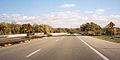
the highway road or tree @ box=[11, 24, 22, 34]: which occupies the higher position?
tree @ box=[11, 24, 22, 34]

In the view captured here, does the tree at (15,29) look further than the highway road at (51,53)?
Yes

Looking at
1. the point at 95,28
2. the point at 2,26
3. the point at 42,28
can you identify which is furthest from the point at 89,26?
the point at 2,26

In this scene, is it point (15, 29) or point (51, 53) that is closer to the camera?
point (51, 53)

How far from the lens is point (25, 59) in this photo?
1138 centimetres

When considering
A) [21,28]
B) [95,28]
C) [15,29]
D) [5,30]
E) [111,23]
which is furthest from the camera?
[95,28]

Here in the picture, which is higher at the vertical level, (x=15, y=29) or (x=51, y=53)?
(x=15, y=29)

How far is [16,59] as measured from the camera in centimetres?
1147

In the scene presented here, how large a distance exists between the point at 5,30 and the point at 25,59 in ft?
413

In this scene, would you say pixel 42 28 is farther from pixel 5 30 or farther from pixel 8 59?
pixel 8 59

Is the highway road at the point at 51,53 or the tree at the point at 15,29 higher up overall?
the tree at the point at 15,29

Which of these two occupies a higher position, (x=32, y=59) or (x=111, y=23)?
(x=111, y=23)

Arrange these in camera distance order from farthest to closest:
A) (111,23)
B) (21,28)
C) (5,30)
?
(21,28), (5,30), (111,23)

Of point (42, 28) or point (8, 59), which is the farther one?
point (42, 28)

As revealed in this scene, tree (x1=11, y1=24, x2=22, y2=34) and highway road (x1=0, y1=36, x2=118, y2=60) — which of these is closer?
highway road (x1=0, y1=36, x2=118, y2=60)
